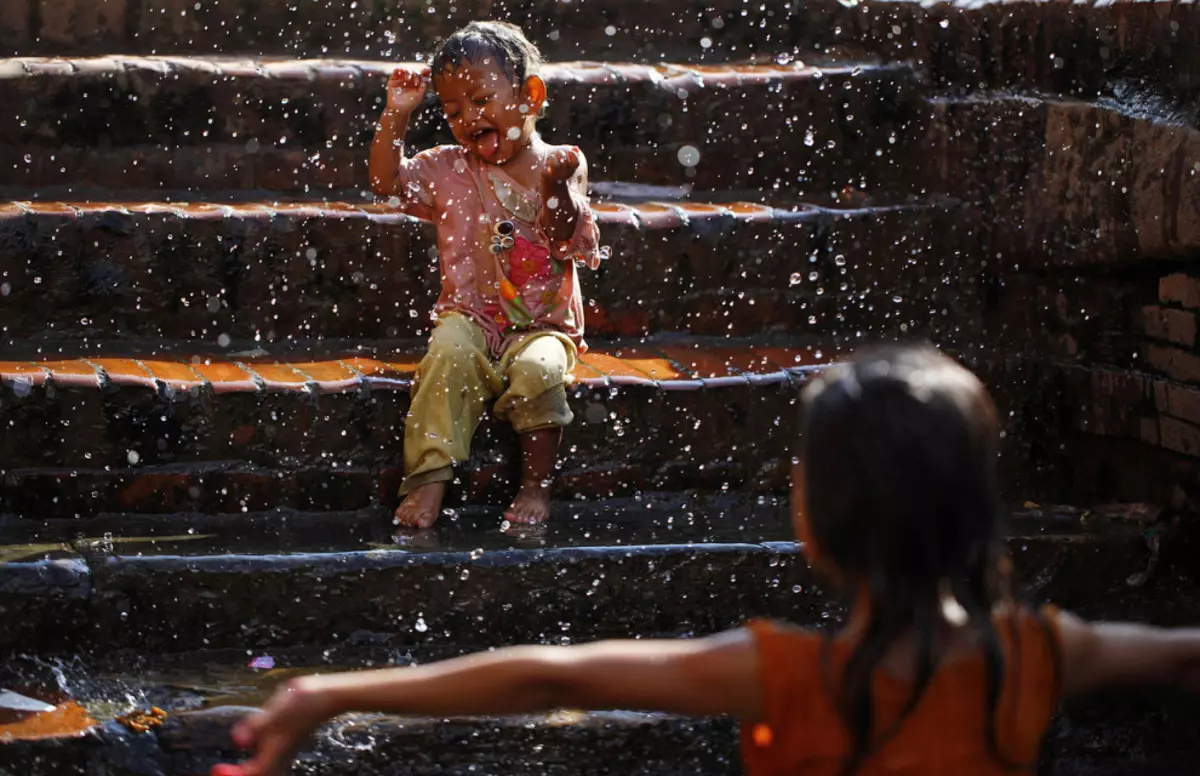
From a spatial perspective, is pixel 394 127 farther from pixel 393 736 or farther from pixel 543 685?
pixel 543 685

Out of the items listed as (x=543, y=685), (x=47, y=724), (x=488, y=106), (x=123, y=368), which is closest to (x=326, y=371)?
(x=123, y=368)

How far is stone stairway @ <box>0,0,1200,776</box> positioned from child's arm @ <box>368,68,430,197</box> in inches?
21.0

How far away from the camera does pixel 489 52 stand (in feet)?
15.4

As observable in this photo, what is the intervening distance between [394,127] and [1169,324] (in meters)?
2.25

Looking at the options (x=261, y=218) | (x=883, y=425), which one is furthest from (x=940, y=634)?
(x=261, y=218)

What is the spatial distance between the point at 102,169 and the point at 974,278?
9.55ft

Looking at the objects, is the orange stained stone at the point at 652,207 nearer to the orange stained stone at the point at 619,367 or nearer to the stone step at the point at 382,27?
the orange stained stone at the point at 619,367

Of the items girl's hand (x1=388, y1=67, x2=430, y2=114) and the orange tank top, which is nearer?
the orange tank top

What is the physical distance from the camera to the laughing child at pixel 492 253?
468 cm

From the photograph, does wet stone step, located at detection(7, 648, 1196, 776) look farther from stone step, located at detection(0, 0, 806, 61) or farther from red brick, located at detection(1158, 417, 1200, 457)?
stone step, located at detection(0, 0, 806, 61)

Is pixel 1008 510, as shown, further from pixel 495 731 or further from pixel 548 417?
pixel 495 731

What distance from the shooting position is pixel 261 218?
530cm

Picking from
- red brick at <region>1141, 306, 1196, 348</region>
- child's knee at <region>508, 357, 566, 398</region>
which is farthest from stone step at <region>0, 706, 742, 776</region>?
red brick at <region>1141, 306, 1196, 348</region>

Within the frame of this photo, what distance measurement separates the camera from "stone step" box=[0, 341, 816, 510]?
4.67 metres
